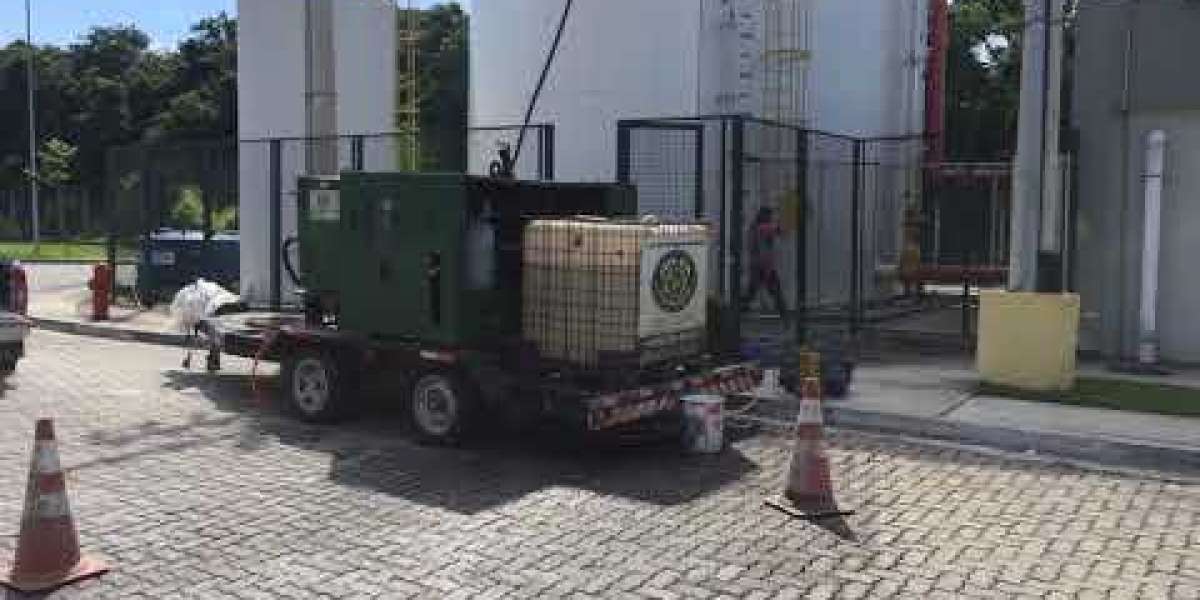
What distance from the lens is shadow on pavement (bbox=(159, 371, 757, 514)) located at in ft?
27.2

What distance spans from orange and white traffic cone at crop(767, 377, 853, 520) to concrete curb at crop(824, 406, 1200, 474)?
109 inches

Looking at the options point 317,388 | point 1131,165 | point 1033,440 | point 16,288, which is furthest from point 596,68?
point 1033,440

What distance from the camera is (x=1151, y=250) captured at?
1342 centimetres

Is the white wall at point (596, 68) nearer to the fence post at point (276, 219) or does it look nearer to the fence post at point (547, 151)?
the fence post at point (276, 219)

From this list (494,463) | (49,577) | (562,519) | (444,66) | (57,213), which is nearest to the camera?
(49,577)

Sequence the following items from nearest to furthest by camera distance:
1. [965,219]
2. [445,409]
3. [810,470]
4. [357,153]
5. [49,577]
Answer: [49,577]
[810,470]
[445,409]
[357,153]
[965,219]

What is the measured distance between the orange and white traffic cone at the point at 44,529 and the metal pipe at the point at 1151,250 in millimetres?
10955

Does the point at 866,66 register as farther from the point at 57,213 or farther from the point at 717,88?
the point at 57,213

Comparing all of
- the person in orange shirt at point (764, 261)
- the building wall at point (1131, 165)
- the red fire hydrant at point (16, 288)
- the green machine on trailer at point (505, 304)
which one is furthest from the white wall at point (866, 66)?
the red fire hydrant at point (16, 288)

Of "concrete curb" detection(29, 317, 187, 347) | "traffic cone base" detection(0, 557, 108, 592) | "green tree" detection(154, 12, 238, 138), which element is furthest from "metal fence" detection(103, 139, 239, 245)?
"green tree" detection(154, 12, 238, 138)

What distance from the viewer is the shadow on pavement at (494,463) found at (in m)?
8.28

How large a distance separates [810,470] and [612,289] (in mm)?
2081

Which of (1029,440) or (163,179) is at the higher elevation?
(163,179)

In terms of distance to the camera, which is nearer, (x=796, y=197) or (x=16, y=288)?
(x=16, y=288)
